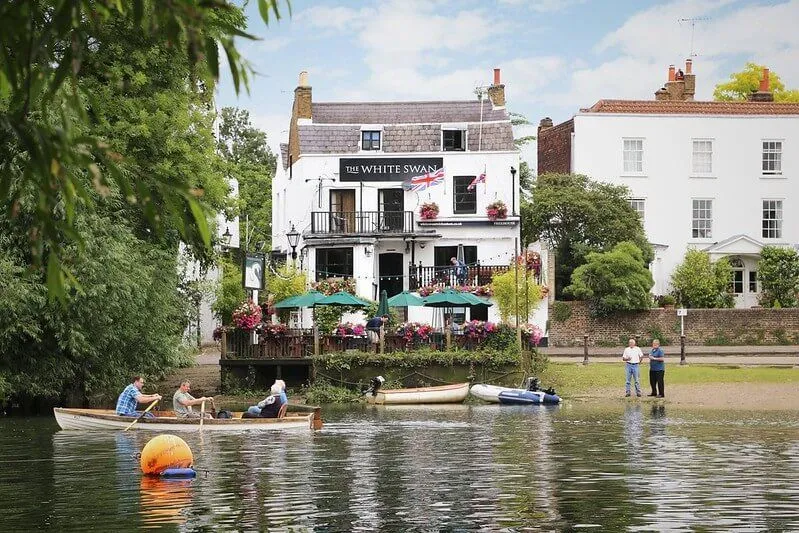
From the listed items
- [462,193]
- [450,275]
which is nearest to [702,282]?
[462,193]

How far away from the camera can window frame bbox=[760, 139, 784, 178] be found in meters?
70.6

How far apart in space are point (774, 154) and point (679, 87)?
7366mm

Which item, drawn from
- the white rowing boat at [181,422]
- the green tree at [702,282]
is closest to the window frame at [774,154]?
the green tree at [702,282]

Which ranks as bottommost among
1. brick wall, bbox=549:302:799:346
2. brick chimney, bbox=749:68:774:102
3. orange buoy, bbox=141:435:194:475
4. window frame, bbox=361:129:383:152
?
orange buoy, bbox=141:435:194:475

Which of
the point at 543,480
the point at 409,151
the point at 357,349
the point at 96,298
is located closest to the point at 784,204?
the point at 409,151

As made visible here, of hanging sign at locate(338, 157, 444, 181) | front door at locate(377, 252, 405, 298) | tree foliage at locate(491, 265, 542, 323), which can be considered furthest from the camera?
hanging sign at locate(338, 157, 444, 181)

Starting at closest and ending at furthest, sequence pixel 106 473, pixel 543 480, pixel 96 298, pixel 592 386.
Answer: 1. pixel 543 480
2. pixel 106 473
3. pixel 96 298
4. pixel 592 386

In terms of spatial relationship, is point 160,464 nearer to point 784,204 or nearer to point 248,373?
point 248,373

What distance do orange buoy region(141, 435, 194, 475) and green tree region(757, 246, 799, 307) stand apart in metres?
45.8

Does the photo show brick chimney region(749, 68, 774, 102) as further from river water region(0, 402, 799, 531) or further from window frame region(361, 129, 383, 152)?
river water region(0, 402, 799, 531)

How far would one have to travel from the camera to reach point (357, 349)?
46.3 metres

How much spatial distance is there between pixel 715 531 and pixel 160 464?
10422 millimetres

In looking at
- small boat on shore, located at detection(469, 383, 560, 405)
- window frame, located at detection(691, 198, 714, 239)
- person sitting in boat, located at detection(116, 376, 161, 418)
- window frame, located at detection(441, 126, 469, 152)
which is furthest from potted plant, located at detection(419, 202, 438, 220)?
person sitting in boat, located at detection(116, 376, 161, 418)

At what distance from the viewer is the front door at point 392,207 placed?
206 feet
